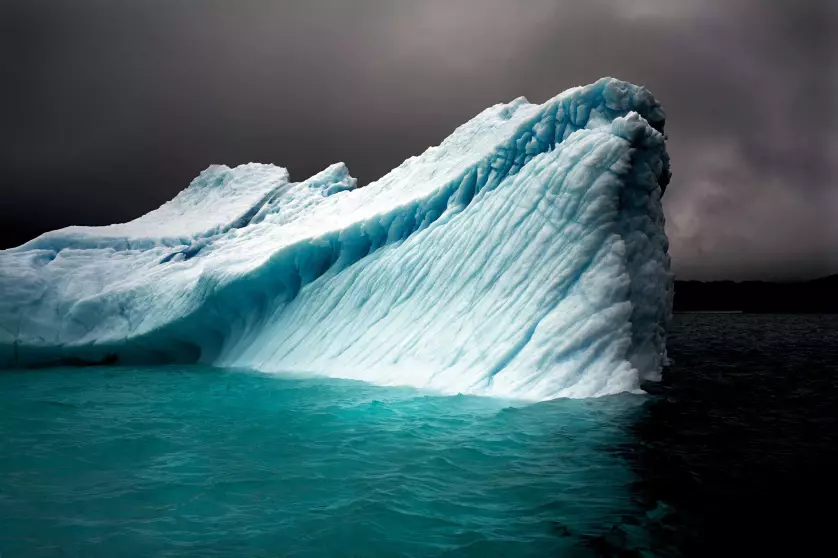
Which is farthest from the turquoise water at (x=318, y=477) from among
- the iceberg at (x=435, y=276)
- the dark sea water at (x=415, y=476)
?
the iceberg at (x=435, y=276)

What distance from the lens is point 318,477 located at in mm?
4629

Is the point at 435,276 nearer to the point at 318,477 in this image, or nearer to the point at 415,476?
the point at 415,476

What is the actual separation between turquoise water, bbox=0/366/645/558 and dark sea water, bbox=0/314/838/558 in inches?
0.8

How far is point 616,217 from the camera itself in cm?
834

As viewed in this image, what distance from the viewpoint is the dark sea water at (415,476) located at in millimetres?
3512

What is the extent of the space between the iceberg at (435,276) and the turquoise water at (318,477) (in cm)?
109

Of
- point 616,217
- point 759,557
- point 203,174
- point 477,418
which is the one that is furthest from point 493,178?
point 203,174

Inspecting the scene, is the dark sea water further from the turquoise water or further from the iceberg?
the iceberg

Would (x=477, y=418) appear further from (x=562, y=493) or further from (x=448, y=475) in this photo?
(x=562, y=493)

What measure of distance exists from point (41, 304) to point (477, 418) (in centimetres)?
1259

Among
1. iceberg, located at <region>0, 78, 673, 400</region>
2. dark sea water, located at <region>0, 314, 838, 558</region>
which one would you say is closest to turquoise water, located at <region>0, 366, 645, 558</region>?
dark sea water, located at <region>0, 314, 838, 558</region>

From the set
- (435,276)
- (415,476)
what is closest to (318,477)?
(415,476)

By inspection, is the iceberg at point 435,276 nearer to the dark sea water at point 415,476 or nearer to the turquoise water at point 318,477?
the dark sea water at point 415,476

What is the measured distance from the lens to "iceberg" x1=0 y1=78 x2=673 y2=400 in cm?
802
